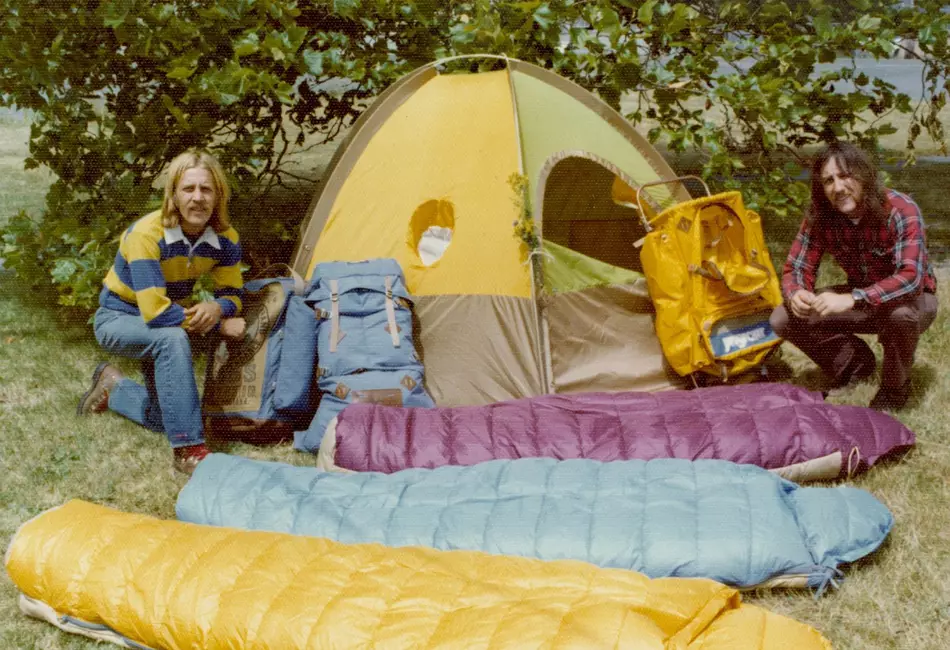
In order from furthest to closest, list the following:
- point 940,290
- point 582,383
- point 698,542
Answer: point 940,290, point 582,383, point 698,542

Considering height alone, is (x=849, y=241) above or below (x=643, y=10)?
below

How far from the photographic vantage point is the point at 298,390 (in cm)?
420

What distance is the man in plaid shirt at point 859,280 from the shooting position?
395 cm

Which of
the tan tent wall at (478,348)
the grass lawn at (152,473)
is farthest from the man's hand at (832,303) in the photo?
the tan tent wall at (478,348)

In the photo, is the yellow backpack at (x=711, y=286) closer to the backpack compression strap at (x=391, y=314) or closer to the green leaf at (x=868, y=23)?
the backpack compression strap at (x=391, y=314)

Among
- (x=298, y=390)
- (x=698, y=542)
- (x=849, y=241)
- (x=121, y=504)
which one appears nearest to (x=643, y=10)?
(x=849, y=241)

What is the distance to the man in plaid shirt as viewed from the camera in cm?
395

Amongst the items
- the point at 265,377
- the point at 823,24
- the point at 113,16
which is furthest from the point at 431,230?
the point at 823,24

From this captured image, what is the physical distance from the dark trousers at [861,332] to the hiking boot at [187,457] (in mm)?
2690

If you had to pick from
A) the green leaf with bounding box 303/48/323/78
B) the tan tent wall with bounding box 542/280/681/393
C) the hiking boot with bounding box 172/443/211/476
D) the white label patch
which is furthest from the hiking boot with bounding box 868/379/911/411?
the green leaf with bounding box 303/48/323/78

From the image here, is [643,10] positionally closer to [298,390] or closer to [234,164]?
[234,164]

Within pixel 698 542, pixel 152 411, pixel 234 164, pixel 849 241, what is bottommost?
pixel 698 542

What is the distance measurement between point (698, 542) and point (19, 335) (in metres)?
4.24

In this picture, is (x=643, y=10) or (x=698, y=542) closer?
(x=698, y=542)
